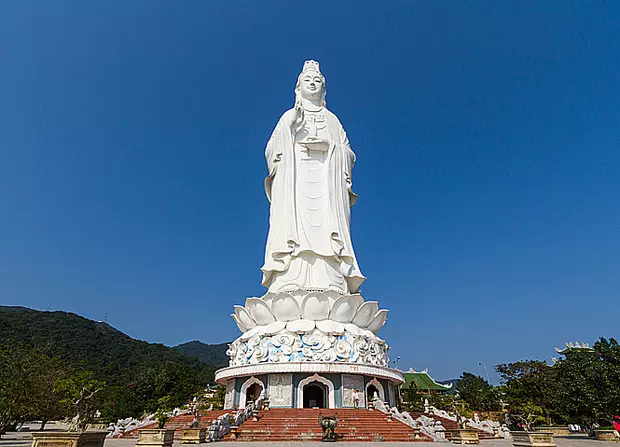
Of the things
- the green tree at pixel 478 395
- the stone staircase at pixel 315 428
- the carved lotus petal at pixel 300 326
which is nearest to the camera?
the stone staircase at pixel 315 428

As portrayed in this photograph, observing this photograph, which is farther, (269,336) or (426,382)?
(426,382)

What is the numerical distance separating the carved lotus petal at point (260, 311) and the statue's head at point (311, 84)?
11.5 m

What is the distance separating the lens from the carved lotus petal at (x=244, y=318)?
20203 mm

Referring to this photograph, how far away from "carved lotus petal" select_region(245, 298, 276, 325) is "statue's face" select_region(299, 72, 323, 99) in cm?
1202

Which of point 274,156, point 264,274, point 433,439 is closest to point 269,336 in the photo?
point 264,274

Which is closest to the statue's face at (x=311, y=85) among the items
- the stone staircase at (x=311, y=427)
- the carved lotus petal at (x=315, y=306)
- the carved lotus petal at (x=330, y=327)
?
the carved lotus petal at (x=315, y=306)

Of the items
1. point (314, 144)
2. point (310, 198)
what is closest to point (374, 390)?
point (310, 198)

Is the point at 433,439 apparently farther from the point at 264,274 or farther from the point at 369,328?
the point at 264,274

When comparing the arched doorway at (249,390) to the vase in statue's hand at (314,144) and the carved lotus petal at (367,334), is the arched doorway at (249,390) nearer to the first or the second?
the carved lotus petal at (367,334)

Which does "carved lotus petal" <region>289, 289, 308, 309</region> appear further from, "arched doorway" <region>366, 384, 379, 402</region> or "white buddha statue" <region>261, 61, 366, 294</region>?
"arched doorway" <region>366, 384, 379, 402</region>

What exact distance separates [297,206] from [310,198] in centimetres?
88

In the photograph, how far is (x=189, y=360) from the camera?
5884cm

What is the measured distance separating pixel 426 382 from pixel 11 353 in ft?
120

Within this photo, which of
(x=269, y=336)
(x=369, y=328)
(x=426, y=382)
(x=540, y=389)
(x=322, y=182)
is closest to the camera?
(x=269, y=336)
